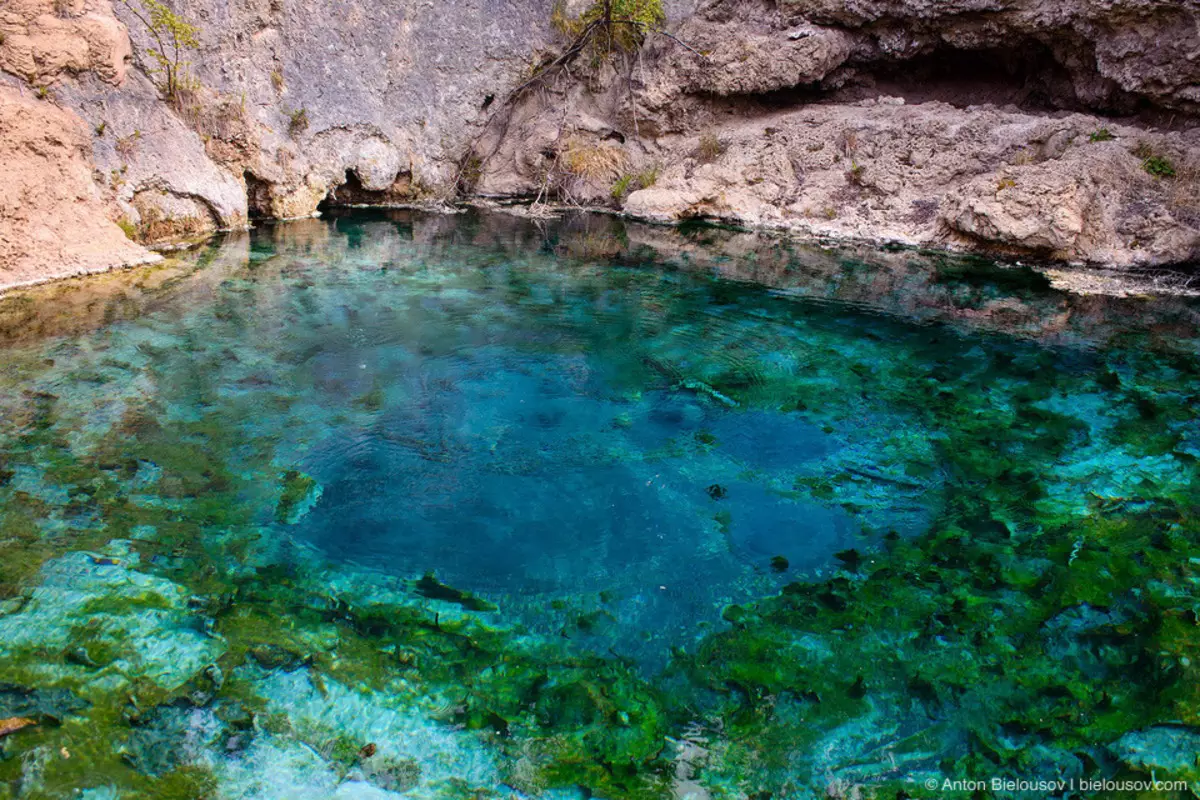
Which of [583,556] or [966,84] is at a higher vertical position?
[966,84]

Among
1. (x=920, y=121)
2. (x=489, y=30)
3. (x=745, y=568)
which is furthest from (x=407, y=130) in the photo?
(x=745, y=568)

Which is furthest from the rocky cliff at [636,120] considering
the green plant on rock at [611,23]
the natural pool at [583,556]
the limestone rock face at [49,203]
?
the natural pool at [583,556]

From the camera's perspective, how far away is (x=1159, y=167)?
821 cm

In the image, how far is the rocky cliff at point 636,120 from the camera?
7.45 meters

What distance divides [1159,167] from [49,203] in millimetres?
10680

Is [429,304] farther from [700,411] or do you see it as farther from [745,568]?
[745,568]

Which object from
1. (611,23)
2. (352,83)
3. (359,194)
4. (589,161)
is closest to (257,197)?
(359,194)

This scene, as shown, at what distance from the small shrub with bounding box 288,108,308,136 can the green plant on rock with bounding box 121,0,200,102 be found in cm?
146

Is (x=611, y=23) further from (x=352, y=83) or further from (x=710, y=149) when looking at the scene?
(x=352, y=83)

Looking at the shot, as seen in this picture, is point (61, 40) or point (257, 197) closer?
point (61, 40)

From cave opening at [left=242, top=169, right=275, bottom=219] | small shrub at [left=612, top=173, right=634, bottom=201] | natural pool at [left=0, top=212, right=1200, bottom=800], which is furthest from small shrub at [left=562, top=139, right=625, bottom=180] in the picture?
natural pool at [left=0, top=212, right=1200, bottom=800]

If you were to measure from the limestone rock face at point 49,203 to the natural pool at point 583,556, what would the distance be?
78 centimetres

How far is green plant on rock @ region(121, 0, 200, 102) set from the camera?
8.48 meters

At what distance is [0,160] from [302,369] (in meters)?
3.65
